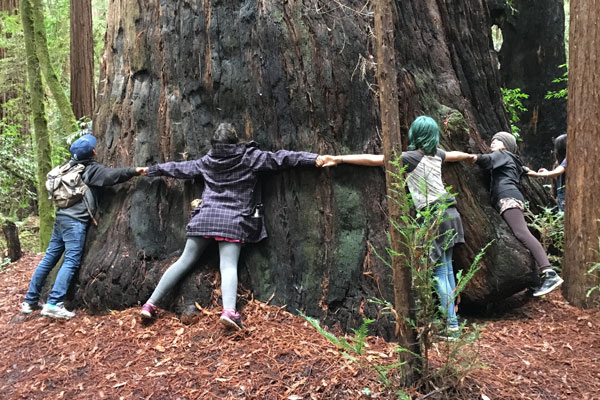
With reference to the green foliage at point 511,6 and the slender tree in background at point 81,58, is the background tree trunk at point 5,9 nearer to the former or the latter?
the slender tree in background at point 81,58

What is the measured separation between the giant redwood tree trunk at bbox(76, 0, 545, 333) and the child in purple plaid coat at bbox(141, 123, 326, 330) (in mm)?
236

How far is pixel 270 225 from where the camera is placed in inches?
203

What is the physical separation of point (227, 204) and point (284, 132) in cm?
104

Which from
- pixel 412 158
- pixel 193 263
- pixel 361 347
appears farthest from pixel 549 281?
pixel 193 263

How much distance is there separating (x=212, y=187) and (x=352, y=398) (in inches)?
106

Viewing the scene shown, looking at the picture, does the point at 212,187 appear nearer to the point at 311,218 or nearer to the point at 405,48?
the point at 311,218

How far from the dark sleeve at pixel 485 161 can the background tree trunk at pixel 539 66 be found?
10.3m

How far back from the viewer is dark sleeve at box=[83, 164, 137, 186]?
5.60 meters

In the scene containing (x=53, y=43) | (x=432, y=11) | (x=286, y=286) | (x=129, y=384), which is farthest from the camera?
(x=53, y=43)

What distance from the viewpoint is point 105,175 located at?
5.70 meters

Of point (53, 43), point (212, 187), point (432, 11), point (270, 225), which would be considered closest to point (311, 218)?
point (270, 225)

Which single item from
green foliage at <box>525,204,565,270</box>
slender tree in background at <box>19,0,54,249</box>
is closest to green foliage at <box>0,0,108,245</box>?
slender tree in background at <box>19,0,54,249</box>

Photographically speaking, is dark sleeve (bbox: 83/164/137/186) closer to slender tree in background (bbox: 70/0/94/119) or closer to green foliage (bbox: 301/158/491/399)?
green foliage (bbox: 301/158/491/399)

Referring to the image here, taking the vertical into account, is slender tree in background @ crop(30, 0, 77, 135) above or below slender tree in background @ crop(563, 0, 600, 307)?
above
